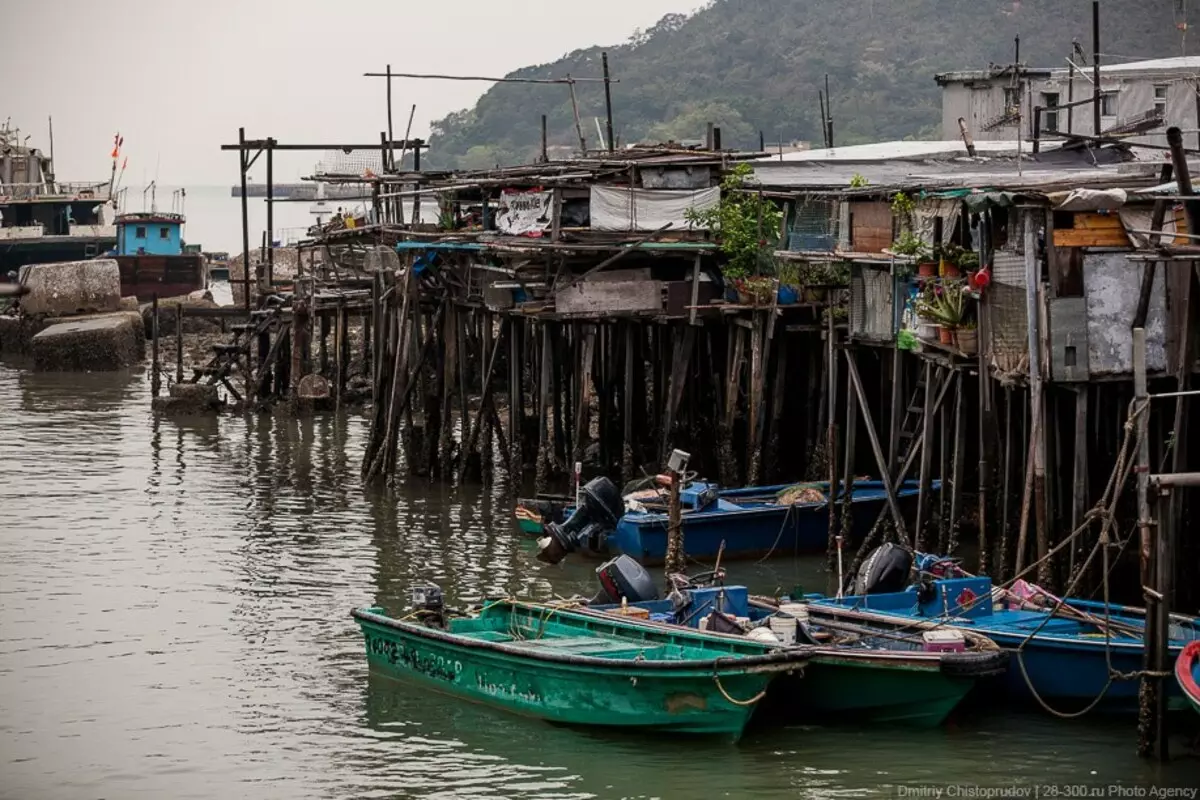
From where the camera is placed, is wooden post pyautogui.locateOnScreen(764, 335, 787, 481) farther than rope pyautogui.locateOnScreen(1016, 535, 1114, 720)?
Yes

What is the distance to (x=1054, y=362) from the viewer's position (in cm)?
1742

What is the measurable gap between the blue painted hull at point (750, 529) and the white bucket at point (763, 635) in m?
6.49

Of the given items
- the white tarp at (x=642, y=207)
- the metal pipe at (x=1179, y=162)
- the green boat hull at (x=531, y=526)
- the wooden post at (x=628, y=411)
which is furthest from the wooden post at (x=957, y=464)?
the white tarp at (x=642, y=207)

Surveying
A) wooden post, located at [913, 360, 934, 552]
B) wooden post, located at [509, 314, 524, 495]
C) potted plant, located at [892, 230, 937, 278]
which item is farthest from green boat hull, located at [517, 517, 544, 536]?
potted plant, located at [892, 230, 937, 278]

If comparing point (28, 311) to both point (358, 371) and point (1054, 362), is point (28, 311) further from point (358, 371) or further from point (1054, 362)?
point (1054, 362)

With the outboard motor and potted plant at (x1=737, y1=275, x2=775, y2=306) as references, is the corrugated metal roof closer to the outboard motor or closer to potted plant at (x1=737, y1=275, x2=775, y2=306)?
potted plant at (x1=737, y1=275, x2=775, y2=306)

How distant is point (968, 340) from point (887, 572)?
10.0ft

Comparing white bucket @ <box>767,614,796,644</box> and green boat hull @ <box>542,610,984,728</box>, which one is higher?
white bucket @ <box>767,614,796,644</box>

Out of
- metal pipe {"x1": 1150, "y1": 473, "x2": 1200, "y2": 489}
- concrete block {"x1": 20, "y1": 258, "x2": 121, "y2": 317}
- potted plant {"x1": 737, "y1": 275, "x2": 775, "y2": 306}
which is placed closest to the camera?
metal pipe {"x1": 1150, "y1": 473, "x2": 1200, "y2": 489}

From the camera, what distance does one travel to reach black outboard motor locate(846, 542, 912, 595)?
1697 centimetres

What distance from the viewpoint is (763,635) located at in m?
14.9

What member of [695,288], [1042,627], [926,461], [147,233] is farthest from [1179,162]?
[147,233]

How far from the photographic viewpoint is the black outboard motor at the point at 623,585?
16984mm

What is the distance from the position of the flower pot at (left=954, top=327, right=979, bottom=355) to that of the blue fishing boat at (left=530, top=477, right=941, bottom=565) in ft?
9.91
